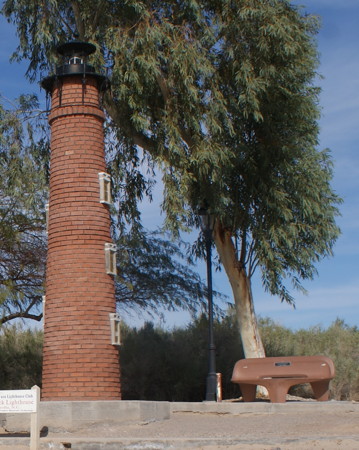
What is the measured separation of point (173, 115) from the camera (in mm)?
19422

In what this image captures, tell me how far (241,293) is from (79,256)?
8407 mm

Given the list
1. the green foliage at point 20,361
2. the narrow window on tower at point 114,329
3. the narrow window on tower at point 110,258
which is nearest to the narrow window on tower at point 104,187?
the narrow window on tower at point 110,258

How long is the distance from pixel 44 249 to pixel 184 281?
5550 millimetres

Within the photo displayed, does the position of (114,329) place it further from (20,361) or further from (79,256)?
(20,361)

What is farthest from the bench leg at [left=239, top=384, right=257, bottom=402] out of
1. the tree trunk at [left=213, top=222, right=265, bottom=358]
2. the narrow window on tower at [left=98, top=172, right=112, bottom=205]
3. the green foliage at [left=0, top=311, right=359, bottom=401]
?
the green foliage at [left=0, top=311, right=359, bottom=401]

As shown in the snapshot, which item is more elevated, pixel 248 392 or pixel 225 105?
pixel 225 105

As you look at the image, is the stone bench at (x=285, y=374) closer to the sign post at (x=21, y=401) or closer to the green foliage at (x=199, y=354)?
the sign post at (x=21, y=401)

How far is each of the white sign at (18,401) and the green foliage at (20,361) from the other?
499 inches

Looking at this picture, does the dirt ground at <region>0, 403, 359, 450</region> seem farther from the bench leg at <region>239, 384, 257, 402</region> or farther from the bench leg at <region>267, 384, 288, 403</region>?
the bench leg at <region>239, 384, 257, 402</region>

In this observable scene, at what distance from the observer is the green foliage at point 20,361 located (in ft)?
80.0

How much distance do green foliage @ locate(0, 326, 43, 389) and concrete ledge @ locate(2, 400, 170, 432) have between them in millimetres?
11041

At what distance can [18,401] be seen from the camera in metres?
11.4

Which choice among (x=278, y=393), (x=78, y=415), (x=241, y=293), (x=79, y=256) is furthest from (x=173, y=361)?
(x=78, y=415)

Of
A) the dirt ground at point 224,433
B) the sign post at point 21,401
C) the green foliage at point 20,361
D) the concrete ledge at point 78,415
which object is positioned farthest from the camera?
the green foliage at point 20,361
